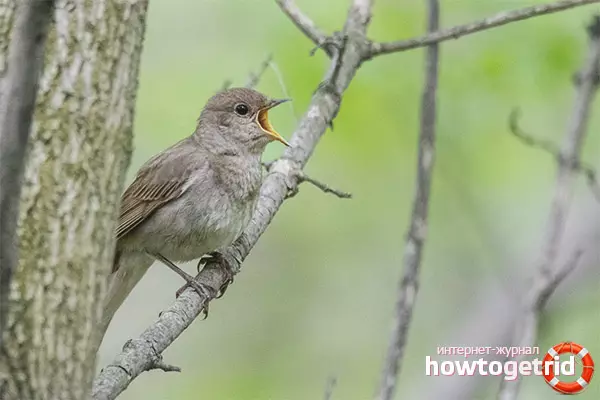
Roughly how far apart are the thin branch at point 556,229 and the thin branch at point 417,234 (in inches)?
15.7

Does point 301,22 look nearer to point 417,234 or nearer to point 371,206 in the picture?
point 417,234

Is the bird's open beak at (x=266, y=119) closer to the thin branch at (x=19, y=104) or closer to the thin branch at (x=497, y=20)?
the thin branch at (x=497, y=20)

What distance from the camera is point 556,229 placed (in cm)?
313

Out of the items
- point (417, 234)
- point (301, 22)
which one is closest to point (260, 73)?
point (301, 22)

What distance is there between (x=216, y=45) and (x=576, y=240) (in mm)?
2725

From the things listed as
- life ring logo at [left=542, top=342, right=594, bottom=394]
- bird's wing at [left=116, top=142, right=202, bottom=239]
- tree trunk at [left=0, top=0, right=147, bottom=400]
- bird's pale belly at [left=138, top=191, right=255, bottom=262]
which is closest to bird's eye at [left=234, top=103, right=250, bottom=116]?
bird's wing at [left=116, top=142, right=202, bottom=239]

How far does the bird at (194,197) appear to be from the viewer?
15.7 ft

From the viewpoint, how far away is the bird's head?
5301mm

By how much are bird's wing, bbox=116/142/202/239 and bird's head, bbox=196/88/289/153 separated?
0.31 m

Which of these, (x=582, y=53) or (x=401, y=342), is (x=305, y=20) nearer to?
(x=582, y=53)

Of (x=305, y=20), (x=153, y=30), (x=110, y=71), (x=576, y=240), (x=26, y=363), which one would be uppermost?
(x=153, y=30)

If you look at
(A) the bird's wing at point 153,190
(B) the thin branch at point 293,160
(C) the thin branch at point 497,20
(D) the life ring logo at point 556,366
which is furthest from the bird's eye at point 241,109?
(D) the life ring logo at point 556,366

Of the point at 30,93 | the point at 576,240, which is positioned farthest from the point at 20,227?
the point at 576,240

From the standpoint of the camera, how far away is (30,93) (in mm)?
1604
